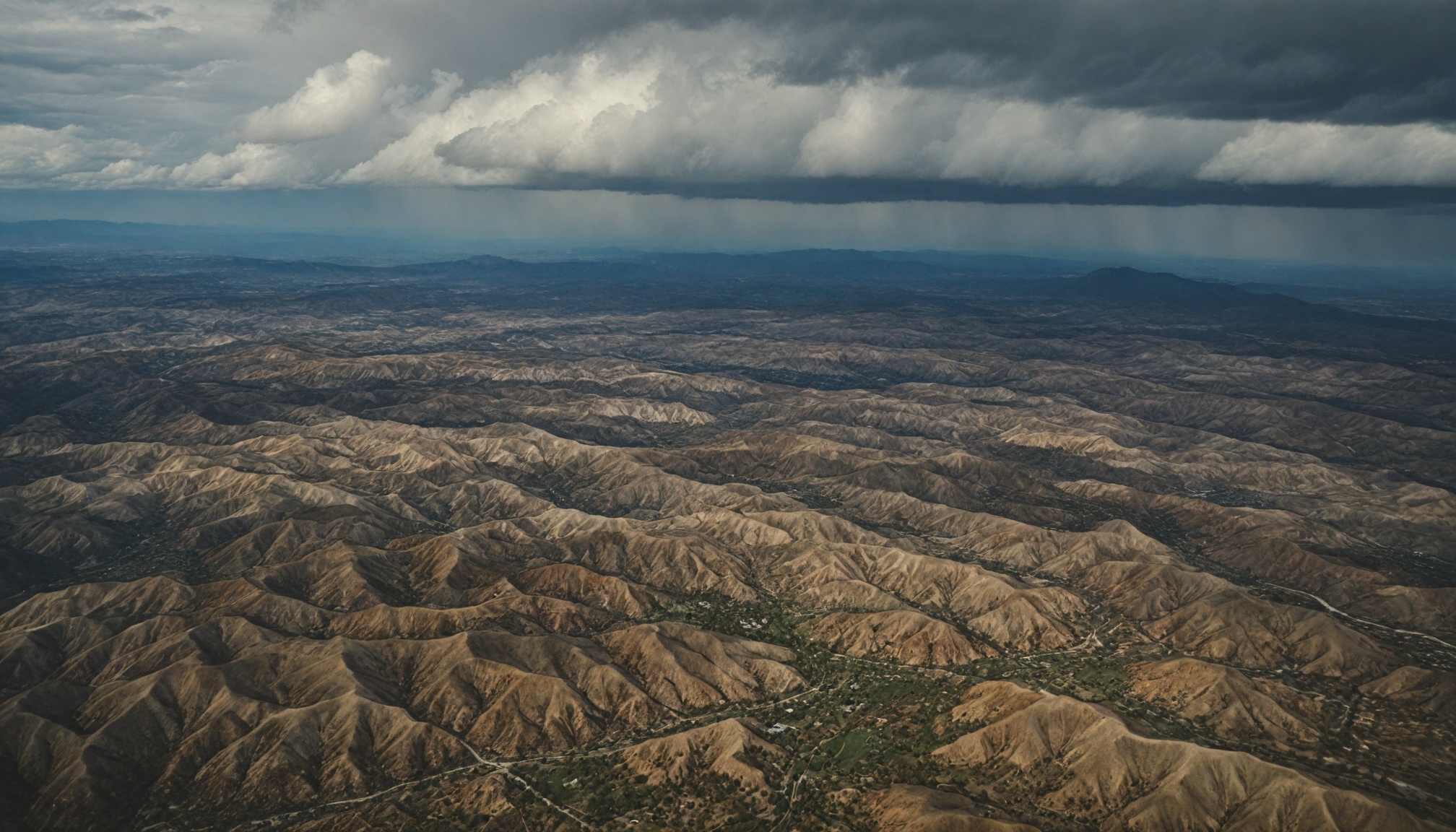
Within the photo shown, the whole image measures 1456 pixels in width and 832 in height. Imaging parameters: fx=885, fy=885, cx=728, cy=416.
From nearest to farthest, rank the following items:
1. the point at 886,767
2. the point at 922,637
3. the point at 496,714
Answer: the point at 886,767, the point at 496,714, the point at 922,637

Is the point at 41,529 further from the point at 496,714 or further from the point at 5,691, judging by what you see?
the point at 496,714

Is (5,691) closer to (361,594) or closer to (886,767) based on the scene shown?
(361,594)

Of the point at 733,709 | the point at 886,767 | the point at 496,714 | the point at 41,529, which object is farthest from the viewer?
the point at 41,529

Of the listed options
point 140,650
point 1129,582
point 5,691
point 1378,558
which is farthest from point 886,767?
point 1378,558

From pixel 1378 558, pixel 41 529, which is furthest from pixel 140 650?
pixel 1378 558

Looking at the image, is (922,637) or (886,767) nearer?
(886,767)

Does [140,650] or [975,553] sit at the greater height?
[140,650]

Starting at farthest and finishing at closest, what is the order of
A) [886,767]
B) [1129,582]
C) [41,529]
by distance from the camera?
1. [41,529]
2. [1129,582]
3. [886,767]

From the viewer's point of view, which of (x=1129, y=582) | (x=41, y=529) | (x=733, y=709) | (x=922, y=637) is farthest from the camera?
(x=41, y=529)

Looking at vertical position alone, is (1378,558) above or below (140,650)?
below
